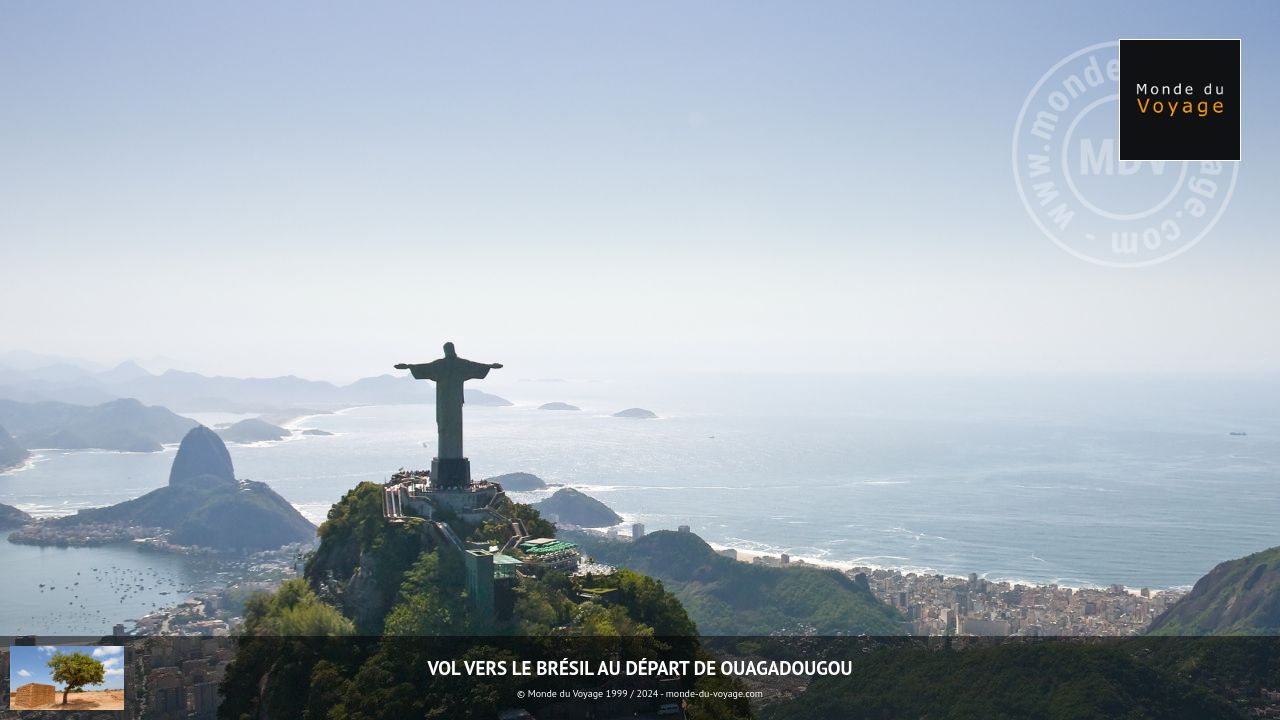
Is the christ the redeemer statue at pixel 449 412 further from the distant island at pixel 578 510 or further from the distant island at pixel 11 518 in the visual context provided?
the distant island at pixel 11 518

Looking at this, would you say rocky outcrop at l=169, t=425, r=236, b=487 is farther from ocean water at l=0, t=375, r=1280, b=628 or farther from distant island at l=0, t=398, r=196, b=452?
distant island at l=0, t=398, r=196, b=452

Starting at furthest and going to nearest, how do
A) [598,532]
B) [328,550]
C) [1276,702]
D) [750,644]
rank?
[598,532] → [750,644] → [1276,702] → [328,550]

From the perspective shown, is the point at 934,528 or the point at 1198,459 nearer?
the point at 934,528

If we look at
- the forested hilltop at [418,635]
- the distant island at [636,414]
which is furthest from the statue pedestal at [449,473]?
the distant island at [636,414]

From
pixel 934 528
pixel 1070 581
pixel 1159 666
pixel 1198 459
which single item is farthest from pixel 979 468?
pixel 1159 666

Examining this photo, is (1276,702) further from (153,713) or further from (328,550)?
(153,713)

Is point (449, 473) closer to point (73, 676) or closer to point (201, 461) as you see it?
point (73, 676)

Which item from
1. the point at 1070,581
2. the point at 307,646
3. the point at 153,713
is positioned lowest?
the point at 1070,581

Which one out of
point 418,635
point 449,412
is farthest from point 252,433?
point 418,635
